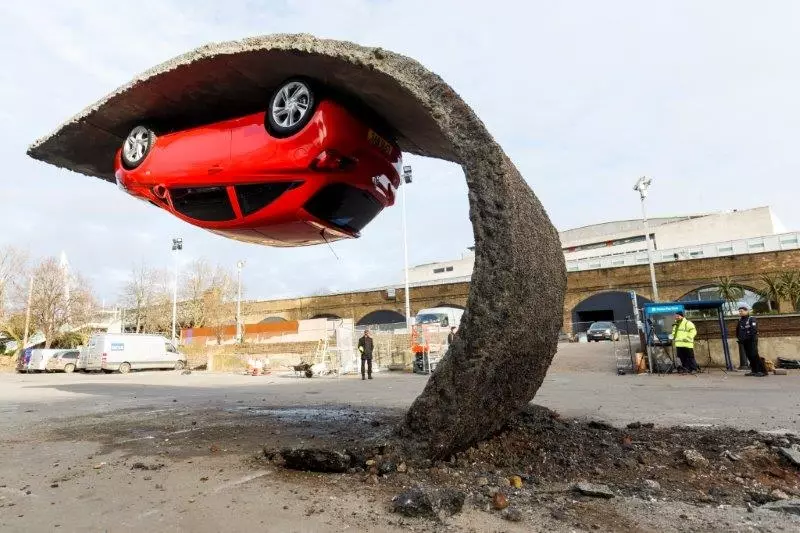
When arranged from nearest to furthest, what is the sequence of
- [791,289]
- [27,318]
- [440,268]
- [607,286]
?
[791,289] < [607,286] < [27,318] < [440,268]

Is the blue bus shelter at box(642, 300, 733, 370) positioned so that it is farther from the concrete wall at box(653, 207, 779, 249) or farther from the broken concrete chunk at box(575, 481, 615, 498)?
the concrete wall at box(653, 207, 779, 249)

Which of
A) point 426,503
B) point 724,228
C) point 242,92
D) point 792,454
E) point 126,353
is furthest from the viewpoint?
point 724,228

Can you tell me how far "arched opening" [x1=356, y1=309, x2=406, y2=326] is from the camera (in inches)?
1582

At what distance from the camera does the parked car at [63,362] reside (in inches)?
1212

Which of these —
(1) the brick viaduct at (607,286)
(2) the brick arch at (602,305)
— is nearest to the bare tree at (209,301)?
(1) the brick viaduct at (607,286)

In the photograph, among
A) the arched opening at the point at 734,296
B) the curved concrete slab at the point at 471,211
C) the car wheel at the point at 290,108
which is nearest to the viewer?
the curved concrete slab at the point at 471,211

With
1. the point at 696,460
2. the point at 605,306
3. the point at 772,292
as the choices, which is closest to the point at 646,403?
the point at 696,460

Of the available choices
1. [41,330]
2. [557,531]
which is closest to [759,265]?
[557,531]

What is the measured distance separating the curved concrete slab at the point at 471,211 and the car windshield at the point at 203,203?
101cm

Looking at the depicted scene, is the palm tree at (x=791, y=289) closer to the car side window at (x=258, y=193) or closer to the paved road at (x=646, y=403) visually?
the paved road at (x=646, y=403)

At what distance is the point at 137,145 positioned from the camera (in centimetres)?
588

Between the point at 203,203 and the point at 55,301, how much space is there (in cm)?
4507

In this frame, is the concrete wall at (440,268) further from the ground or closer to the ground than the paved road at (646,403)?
further from the ground

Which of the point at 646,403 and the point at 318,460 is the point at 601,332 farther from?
the point at 318,460
